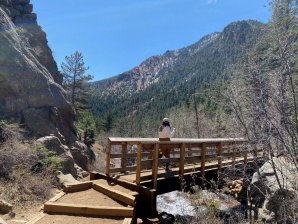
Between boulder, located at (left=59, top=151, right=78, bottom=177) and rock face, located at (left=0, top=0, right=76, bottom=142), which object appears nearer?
boulder, located at (left=59, top=151, right=78, bottom=177)

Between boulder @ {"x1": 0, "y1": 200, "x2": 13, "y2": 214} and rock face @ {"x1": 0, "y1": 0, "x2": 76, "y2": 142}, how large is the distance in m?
9.44

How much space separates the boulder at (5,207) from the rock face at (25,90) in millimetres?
9442

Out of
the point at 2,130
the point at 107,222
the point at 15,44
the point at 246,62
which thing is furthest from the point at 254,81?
the point at 15,44

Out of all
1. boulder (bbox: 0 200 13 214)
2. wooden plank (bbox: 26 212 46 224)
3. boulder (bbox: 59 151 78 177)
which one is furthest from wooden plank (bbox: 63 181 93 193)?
boulder (bbox: 59 151 78 177)

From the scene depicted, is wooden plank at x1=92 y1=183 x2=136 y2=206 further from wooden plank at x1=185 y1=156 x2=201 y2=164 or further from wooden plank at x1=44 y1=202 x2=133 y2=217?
wooden plank at x1=185 y1=156 x2=201 y2=164

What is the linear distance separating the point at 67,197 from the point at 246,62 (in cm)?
542

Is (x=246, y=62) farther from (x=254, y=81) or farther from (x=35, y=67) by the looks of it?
(x=35, y=67)

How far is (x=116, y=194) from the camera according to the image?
7871 millimetres

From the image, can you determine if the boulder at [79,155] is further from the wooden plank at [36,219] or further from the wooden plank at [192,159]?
the wooden plank at [36,219]

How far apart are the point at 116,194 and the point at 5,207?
3.78m

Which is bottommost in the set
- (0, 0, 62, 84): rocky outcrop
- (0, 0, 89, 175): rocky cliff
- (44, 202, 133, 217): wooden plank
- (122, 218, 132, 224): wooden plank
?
(122, 218, 132, 224): wooden plank

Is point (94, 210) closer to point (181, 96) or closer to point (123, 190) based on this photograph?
point (123, 190)

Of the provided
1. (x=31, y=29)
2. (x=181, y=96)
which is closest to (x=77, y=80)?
(x=31, y=29)

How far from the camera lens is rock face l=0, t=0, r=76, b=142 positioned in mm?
18984
